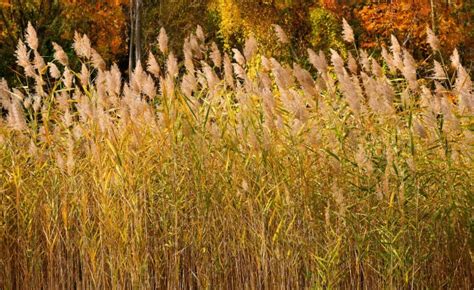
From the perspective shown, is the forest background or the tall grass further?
the forest background

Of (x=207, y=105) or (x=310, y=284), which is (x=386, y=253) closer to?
(x=310, y=284)

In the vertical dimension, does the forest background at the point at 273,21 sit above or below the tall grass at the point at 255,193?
above

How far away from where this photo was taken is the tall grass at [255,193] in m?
4.31

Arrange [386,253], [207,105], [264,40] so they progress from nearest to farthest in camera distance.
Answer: [386,253], [207,105], [264,40]

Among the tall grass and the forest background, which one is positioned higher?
the forest background

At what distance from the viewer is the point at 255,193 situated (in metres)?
4.51

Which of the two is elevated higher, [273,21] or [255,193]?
[273,21]

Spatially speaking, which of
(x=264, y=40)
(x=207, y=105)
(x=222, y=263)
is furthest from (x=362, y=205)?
(x=264, y=40)

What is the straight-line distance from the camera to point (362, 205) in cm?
439

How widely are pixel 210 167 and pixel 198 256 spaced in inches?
17.9

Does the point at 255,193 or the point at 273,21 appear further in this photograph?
the point at 273,21

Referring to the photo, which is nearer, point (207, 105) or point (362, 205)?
point (362, 205)

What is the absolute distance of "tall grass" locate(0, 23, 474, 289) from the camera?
4.31 meters

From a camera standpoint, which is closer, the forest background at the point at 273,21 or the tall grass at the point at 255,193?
the tall grass at the point at 255,193
